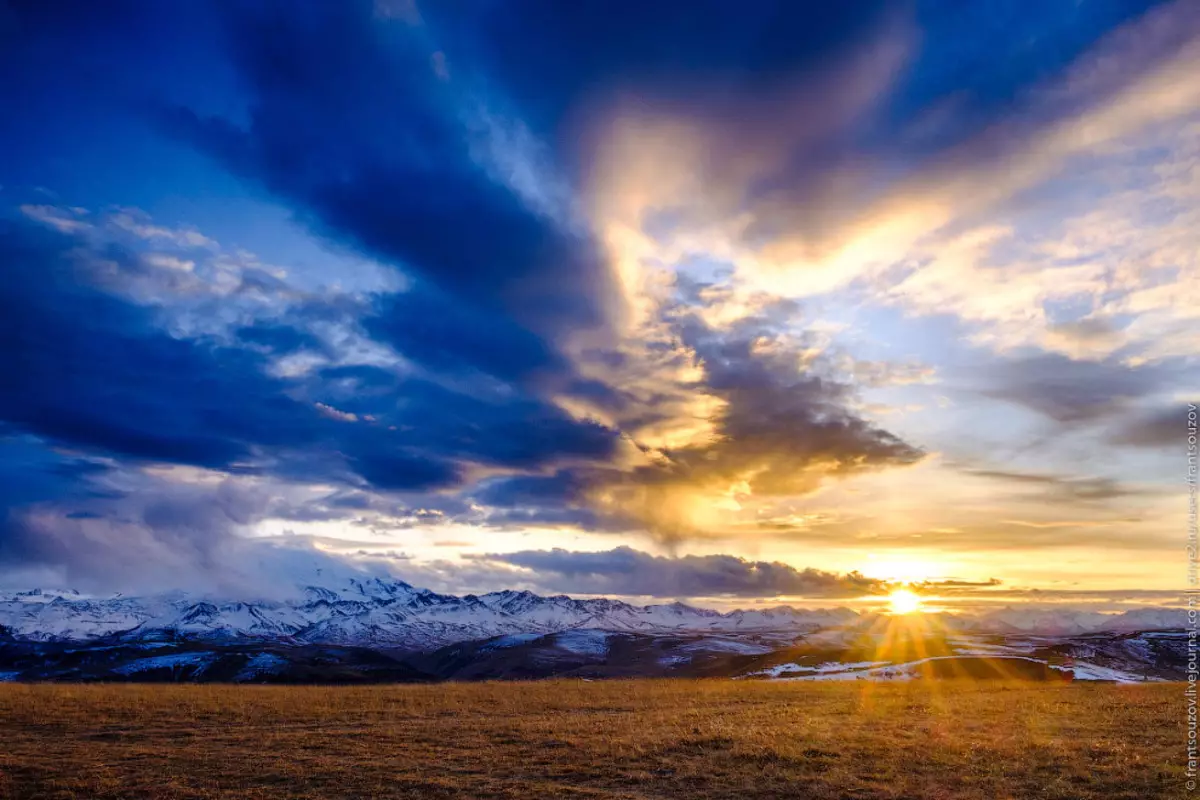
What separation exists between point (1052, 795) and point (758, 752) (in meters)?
8.26

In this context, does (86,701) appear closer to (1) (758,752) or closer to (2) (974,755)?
(1) (758,752)

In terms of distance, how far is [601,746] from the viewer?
24.8 meters

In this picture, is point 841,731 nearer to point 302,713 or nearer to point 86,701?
point 302,713

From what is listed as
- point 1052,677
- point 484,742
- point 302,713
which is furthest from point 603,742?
point 1052,677

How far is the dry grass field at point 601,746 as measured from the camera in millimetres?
19438

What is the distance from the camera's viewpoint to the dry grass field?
19438 mm

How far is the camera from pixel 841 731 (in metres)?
26.4

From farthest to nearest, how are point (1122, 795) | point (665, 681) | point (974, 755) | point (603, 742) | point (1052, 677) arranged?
point (1052, 677) → point (665, 681) → point (603, 742) → point (974, 755) → point (1122, 795)

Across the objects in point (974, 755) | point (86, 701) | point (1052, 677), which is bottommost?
point (1052, 677)

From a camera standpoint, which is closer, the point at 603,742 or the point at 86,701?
the point at 603,742

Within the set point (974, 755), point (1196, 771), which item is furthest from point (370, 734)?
point (1196, 771)

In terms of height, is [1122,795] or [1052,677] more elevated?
[1122,795]

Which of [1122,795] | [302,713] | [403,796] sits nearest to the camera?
[1122,795]

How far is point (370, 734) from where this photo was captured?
92.1 ft
